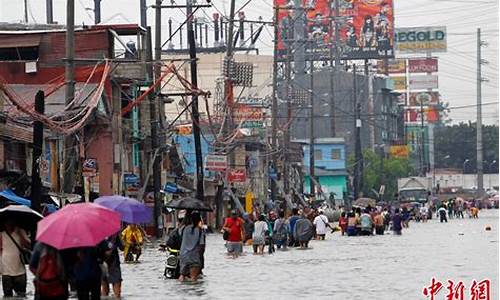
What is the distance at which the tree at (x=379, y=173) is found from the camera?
144000mm

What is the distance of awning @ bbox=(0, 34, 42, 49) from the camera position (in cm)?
5991

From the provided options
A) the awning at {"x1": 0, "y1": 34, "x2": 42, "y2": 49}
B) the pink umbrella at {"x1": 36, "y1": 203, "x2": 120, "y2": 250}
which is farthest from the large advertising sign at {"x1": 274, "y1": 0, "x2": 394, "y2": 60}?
the pink umbrella at {"x1": 36, "y1": 203, "x2": 120, "y2": 250}

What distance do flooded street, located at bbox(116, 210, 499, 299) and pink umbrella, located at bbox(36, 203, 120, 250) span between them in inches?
274

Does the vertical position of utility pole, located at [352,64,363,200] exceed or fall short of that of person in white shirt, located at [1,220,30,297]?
it exceeds it

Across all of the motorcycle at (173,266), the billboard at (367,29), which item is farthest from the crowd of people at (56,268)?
the billboard at (367,29)

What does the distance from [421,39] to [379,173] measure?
46.5 meters

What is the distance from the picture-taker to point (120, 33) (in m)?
62.5

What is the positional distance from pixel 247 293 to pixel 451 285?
3.54 m

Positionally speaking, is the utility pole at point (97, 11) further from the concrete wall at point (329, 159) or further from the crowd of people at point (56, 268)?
the concrete wall at point (329, 159)

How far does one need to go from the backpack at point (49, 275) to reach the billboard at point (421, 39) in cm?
17112

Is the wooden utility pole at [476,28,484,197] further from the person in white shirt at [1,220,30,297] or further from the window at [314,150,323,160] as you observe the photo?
the person in white shirt at [1,220,30,297]

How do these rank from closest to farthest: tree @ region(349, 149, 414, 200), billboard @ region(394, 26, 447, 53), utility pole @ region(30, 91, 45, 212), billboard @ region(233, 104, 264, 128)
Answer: utility pole @ region(30, 91, 45, 212) → billboard @ region(233, 104, 264, 128) → tree @ region(349, 149, 414, 200) → billboard @ region(394, 26, 447, 53)

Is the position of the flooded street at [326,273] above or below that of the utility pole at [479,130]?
below

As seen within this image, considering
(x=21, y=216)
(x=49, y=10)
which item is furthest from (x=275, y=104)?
(x=21, y=216)
